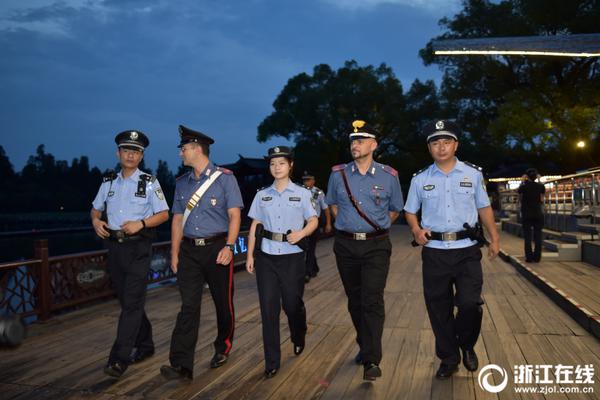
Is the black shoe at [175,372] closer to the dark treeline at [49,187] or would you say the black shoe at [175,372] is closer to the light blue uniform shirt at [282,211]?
the light blue uniform shirt at [282,211]

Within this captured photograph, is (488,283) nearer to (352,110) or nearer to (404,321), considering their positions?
(404,321)

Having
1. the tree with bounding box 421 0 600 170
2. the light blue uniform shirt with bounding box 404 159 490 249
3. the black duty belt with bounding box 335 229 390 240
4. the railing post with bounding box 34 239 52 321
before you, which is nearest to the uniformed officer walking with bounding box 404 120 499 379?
the light blue uniform shirt with bounding box 404 159 490 249

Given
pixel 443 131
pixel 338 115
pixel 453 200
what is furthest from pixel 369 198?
pixel 338 115

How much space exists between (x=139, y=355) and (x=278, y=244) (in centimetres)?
175

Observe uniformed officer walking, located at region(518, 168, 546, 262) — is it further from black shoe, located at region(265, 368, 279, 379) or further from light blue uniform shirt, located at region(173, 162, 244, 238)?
black shoe, located at region(265, 368, 279, 379)

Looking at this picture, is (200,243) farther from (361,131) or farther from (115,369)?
(361,131)

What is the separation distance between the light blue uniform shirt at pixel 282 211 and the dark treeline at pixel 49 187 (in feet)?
254

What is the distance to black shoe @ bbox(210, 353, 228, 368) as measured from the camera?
452 centimetres

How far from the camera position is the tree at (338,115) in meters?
39.8

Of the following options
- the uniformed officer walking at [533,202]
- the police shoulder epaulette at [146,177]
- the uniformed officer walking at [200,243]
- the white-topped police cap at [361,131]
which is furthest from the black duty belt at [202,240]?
the uniformed officer walking at [533,202]

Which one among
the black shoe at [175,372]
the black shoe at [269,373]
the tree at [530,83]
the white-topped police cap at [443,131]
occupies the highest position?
the tree at [530,83]

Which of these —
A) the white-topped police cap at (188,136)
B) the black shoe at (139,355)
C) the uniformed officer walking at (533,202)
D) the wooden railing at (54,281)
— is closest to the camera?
the white-topped police cap at (188,136)

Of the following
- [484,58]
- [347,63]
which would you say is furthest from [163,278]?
[347,63]

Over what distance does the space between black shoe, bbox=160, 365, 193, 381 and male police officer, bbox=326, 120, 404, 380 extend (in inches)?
55.7
